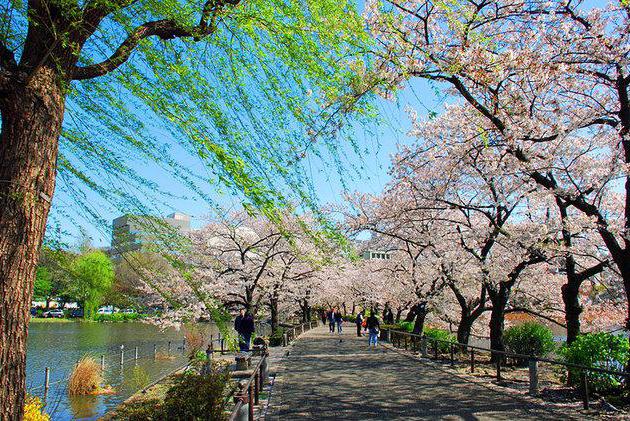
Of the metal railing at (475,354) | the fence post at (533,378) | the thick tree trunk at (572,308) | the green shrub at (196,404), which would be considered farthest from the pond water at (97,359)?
the thick tree trunk at (572,308)

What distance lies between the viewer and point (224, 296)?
23.0 meters

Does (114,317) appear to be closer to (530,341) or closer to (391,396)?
(530,341)

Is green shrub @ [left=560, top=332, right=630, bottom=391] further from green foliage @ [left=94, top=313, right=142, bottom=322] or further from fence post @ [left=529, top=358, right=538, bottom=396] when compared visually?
green foliage @ [left=94, top=313, right=142, bottom=322]

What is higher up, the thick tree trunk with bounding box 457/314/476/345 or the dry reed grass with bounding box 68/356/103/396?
the thick tree trunk with bounding box 457/314/476/345

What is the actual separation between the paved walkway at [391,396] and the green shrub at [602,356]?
1.31 metres

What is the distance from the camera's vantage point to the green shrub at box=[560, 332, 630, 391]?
31.1 ft

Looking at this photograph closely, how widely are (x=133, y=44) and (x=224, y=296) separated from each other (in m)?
20.8

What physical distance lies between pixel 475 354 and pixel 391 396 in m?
12.2

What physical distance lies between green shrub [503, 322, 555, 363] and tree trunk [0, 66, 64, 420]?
16.4 m

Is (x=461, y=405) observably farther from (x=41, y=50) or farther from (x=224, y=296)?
(x=224, y=296)

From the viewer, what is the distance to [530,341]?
16.1 meters

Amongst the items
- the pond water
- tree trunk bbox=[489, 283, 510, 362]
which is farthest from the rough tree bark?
tree trunk bbox=[489, 283, 510, 362]

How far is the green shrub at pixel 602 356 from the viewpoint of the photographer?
373 inches

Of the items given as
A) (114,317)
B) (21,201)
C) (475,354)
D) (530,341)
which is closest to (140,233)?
(21,201)
